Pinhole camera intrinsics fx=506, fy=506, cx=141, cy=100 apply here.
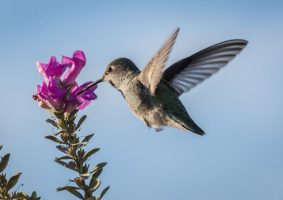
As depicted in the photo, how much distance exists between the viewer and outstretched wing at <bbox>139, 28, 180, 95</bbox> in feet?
13.3

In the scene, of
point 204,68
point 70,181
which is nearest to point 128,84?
point 204,68

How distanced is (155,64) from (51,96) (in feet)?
3.41

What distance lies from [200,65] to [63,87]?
5.06 ft

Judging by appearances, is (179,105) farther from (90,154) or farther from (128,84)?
(90,154)

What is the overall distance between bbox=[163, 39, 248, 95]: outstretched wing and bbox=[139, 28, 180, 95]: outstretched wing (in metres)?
0.39

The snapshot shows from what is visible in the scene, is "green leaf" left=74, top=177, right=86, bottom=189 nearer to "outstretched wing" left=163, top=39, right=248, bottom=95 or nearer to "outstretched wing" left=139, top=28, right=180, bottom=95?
"outstretched wing" left=139, top=28, right=180, bottom=95

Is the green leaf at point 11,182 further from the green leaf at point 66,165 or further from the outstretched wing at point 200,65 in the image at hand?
the outstretched wing at point 200,65

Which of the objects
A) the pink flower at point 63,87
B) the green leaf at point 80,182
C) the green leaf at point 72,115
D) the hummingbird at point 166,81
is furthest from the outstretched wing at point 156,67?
the green leaf at point 80,182

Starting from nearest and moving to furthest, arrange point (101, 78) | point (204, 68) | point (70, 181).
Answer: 1. point (70, 181)
2. point (204, 68)
3. point (101, 78)

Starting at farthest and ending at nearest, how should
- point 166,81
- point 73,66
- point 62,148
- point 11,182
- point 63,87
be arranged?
1. point 166,81
2. point 73,66
3. point 63,87
4. point 62,148
5. point 11,182

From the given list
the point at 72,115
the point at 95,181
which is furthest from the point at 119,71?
the point at 95,181

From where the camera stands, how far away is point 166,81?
5.45 m

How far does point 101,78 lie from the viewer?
562cm

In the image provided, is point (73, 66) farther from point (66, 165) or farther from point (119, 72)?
point (119, 72)
